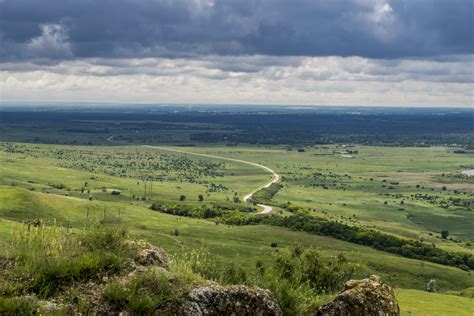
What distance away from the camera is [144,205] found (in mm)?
188750

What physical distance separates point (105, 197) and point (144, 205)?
18125 mm

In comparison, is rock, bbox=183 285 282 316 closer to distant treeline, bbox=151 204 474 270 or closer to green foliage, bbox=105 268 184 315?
green foliage, bbox=105 268 184 315

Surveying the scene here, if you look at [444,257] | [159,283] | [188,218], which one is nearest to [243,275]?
[159,283]

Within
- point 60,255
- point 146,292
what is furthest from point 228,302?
point 60,255

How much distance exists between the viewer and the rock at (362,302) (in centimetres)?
2106

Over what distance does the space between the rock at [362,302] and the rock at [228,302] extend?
10.1ft

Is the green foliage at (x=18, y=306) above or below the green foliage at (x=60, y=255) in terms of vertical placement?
below

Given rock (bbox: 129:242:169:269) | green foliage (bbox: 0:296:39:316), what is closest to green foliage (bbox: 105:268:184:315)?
green foliage (bbox: 0:296:39:316)

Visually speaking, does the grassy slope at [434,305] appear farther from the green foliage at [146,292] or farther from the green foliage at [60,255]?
the green foliage at [146,292]

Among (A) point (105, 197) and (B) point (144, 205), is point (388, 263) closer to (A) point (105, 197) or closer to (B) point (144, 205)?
(B) point (144, 205)

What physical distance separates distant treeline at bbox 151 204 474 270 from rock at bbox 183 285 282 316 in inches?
5055

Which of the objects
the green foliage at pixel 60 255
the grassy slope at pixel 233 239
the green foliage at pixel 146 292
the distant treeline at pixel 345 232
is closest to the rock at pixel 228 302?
the green foliage at pixel 146 292

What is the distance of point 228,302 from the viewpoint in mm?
18438

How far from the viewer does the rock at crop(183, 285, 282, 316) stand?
1805cm
